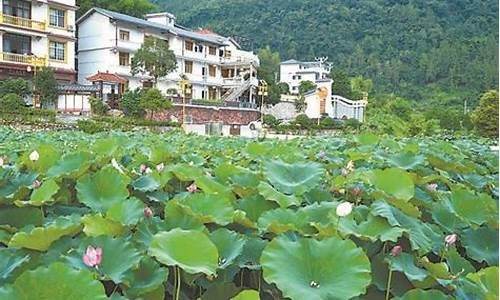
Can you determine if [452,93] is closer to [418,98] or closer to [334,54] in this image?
[418,98]

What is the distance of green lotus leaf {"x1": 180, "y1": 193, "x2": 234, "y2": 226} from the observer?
869 mm

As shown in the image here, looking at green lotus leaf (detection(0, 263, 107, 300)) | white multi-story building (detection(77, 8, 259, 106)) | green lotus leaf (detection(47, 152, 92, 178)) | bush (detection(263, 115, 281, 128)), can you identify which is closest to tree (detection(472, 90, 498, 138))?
bush (detection(263, 115, 281, 128))

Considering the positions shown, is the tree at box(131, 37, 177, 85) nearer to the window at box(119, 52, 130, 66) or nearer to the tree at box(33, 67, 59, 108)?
the window at box(119, 52, 130, 66)

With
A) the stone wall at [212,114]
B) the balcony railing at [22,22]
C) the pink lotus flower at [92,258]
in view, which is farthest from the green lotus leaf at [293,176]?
the balcony railing at [22,22]

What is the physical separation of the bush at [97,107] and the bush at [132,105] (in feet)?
3.00

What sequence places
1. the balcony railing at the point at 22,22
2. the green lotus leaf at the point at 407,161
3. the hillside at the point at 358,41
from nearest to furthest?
the green lotus leaf at the point at 407,161
the balcony railing at the point at 22,22
the hillside at the point at 358,41

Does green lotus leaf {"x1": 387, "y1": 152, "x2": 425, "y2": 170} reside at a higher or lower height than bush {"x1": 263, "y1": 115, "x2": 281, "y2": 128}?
higher

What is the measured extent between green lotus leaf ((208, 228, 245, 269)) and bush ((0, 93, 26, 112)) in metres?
17.1

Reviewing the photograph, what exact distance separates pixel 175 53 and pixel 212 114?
4.41 metres

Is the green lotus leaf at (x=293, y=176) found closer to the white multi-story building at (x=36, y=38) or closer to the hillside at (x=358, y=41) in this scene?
the white multi-story building at (x=36, y=38)

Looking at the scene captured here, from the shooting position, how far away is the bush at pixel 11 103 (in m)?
16.5

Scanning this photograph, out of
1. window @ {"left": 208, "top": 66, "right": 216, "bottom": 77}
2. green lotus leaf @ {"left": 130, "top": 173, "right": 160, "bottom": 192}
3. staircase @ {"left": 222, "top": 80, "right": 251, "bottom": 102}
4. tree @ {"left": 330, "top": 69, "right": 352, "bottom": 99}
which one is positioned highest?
window @ {"left": 208, "top": 66, "right": 216, "bottom": 77}

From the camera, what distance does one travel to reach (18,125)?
15375 millimetres

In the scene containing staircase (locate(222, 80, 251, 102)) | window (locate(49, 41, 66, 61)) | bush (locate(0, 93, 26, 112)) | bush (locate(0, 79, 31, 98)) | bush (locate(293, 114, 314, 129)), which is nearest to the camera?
bush (locate(0, 93, 26, 112))
